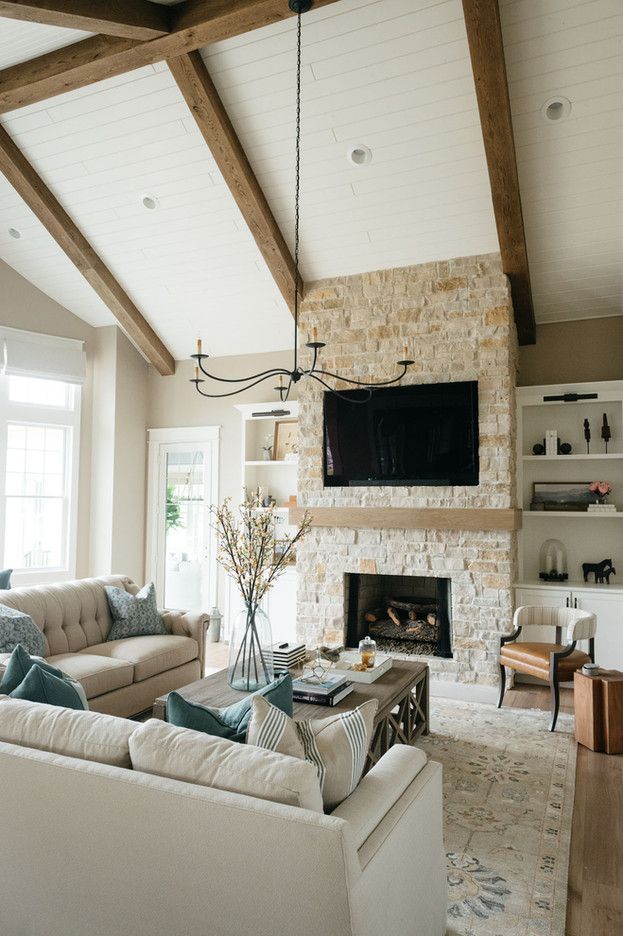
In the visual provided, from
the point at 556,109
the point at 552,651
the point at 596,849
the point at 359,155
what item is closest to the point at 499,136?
the point at 556,109

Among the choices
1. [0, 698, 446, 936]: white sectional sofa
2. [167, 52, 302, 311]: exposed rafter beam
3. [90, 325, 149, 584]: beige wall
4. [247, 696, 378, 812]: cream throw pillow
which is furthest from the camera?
[90, 325, 149, 584]: beige wall

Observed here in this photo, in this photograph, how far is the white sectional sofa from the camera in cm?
148

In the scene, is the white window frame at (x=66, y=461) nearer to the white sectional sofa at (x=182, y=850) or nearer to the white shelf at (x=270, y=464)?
the white shelf at (x=270, y=464)

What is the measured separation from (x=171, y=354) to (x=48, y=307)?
1.29 metres

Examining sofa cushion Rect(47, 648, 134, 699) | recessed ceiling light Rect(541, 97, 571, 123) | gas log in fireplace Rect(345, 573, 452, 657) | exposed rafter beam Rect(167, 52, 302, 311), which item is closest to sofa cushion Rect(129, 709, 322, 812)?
sofa cushion Rect(47, 648, 134, 699)

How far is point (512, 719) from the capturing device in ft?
14.7

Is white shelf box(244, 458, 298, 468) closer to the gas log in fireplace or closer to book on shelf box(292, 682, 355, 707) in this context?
the gas log in fireplace

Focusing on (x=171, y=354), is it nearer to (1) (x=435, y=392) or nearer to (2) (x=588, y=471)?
(1) (x=435, y=392)

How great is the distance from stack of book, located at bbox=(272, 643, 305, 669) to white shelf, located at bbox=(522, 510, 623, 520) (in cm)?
247

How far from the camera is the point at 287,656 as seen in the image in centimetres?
398

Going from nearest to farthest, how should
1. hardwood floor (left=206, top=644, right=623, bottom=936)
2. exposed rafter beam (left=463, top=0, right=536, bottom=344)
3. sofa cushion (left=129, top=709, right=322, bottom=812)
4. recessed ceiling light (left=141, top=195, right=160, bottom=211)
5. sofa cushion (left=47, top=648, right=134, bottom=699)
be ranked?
sofa cushion (left=129, top=709, right=322, bottom=812) < hardwood floor (left=206, top=644, right=623, bottom=936) < exposed rafter beam (left=463, top=0, right=536, bottom=344) < sofa cushion (left=47, top=648, right=134, bottom=699) < recessed ceiling light (left=141, top=195, right=160, bottom=211)

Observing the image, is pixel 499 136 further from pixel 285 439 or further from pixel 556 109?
pixel 285 439

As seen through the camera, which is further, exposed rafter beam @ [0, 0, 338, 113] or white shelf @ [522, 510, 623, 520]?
white shelf @ [522, 510, 623, 520]

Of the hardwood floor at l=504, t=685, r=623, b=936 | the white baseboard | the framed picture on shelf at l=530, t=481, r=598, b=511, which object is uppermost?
the framed picture on shelf at l=530, t=481, r=598, b=511
